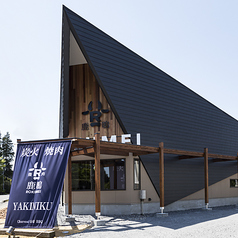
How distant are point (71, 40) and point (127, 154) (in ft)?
20.6

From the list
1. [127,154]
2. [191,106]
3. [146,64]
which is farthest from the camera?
[191,106]

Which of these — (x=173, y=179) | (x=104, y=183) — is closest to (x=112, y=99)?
(x=104, y=183)

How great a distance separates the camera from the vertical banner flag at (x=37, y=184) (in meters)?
10.0

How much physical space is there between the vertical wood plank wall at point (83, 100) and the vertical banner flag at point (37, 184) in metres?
5.54

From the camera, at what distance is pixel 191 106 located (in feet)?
65.0

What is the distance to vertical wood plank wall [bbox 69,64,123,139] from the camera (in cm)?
1617

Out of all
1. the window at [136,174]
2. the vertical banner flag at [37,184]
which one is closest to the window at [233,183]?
the window at [136,174]

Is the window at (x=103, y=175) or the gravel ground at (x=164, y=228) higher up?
the window at (x=103, y=175)

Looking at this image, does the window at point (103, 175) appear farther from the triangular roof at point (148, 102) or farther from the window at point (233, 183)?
the window at point (233, 183)

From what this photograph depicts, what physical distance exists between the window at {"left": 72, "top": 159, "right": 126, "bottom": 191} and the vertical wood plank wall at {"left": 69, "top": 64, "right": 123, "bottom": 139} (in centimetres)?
144

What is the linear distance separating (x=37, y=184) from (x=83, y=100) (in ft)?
24.5

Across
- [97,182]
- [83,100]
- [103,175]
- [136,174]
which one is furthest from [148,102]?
[97,182]

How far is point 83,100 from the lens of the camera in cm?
1716

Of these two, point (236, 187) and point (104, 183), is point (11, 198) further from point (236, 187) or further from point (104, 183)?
point (236, 187)
